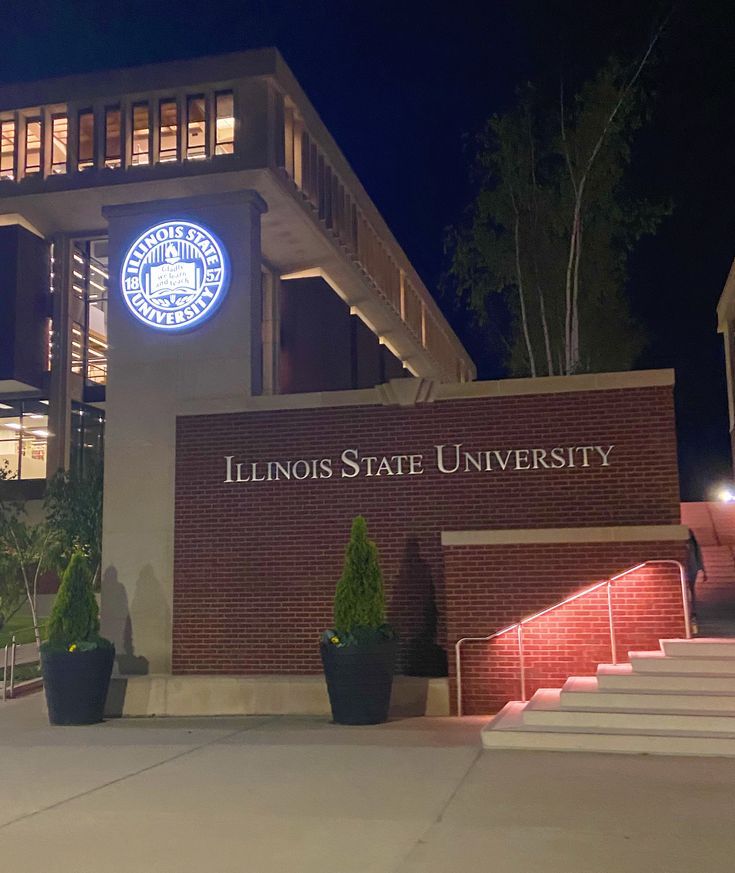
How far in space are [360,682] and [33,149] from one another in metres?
11.3

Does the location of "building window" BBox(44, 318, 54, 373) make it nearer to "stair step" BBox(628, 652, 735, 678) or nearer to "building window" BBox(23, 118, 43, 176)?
"building window" BBox(23, 118, 43, 176)

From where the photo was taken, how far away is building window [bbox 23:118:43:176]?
16250mm

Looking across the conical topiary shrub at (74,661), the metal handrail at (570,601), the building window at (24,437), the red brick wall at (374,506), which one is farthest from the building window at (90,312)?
the metal handrail at (570,601)

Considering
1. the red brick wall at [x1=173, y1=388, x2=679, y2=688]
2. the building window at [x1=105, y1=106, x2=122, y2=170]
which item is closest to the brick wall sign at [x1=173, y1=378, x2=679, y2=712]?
the red brick wall at [x1=173, y1=388, x2=679, y2=688]

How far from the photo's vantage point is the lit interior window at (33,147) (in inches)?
642

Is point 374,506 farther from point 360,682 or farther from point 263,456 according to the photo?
point 360,682

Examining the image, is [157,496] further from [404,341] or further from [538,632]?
[404,341]

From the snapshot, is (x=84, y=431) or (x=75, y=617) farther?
(x=84, y=431)

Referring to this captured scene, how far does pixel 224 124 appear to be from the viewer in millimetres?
Result: 15469

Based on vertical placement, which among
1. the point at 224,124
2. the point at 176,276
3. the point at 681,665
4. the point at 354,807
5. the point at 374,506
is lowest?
the point at 354,807

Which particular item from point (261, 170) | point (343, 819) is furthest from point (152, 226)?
point (343, 819)

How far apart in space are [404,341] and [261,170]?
53.9 feet

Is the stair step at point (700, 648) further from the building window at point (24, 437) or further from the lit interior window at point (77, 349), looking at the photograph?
the lit interior window at point (77, 349)

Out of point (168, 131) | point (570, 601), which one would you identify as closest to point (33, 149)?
point (168, 131)
